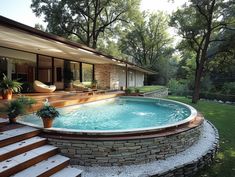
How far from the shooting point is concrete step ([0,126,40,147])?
12.9 ft

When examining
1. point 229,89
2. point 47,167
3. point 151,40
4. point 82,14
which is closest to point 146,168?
point 47,167

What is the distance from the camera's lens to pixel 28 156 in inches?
147

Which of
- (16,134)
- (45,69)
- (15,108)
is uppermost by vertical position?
(45,69)

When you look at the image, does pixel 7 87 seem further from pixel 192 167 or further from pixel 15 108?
pixel 192 167

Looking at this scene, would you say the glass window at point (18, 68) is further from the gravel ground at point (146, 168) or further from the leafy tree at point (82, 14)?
the leafy tree at point (82, 14)

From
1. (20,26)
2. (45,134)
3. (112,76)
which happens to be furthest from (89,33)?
(45,134)

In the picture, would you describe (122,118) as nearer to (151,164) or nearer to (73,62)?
(151,164)

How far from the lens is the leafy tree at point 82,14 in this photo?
2058cm

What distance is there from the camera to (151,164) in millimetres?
4340

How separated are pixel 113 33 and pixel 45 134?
73.8 ft

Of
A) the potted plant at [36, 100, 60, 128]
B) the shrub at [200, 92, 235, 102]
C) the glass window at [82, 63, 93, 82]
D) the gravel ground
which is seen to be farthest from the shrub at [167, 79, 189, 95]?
the potted plant at [36, 100, 60, 128]

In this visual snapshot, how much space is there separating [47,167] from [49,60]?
10.5m

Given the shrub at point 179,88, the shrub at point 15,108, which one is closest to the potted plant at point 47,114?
the shrub at point 15,108

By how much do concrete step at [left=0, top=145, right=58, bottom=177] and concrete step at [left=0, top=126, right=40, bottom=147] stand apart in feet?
1.43
